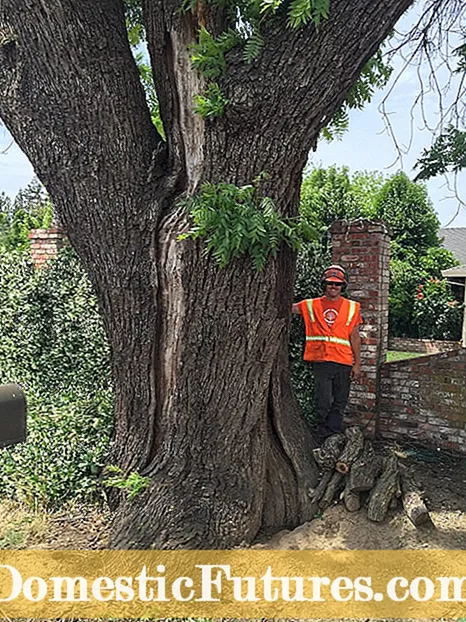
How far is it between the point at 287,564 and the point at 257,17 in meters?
3.67

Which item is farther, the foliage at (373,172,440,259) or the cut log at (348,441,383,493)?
the foliage at (373,172,440,259)

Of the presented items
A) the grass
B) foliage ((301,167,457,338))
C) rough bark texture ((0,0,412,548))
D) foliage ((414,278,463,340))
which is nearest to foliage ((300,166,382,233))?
foliage ((301,167,457,338))

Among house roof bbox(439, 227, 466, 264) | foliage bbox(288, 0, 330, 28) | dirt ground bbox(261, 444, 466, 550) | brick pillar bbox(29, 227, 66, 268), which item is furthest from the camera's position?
house roof bbox(439, 227, 466, 264)

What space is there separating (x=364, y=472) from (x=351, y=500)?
24 centimetres

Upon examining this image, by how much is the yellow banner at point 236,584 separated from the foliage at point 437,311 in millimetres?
10257

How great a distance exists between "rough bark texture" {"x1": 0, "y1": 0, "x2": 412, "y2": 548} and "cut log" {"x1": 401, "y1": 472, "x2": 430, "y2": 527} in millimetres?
1061

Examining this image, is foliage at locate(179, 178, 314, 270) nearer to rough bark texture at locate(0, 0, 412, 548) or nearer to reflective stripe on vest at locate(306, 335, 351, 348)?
rough bark texture at locate(0, 0, 412, 548)

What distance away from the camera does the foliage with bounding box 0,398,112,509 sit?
15.1 feet

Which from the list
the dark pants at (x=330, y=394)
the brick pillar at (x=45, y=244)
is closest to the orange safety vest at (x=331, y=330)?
the dark pants at (x=330, y=394)

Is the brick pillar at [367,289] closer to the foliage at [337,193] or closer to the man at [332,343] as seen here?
the man at [332,343]

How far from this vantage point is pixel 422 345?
44.7 feet

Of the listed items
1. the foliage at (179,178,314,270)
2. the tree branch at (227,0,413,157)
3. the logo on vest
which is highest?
the tree branch at (227,0,413,157)

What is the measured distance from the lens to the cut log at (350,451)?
4.46 metres

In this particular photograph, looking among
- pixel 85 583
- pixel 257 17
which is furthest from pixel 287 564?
pixel 257 17
